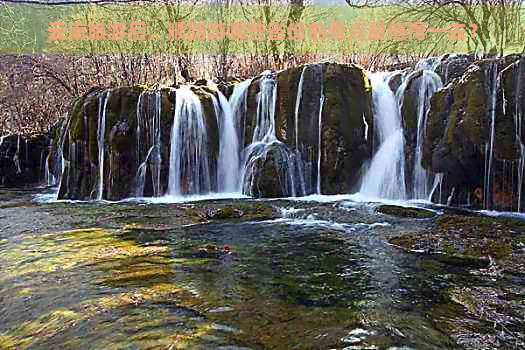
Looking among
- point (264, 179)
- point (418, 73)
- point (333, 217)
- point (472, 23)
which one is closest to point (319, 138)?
point (264, 179)

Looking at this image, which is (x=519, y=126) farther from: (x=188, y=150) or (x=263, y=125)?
(x=188, y=150)

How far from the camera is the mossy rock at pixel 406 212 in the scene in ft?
29.0

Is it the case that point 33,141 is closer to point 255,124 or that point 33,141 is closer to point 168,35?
point 168,35

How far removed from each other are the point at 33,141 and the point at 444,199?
1502cm

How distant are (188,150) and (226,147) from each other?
1049 millimetres

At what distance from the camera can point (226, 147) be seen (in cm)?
1403

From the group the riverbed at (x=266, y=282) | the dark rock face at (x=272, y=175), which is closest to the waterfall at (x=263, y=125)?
the dark rock face at (x=272, y=175)

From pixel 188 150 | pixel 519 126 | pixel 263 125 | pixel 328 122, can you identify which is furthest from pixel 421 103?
pixel 188 150

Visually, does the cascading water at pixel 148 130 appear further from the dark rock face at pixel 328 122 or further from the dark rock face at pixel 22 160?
the dark rock face at pixel 22 160

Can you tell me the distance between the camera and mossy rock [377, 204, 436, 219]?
8.84 meters

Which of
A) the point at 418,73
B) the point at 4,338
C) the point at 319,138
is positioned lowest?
the point at 4,338

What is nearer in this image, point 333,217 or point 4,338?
point 4,338

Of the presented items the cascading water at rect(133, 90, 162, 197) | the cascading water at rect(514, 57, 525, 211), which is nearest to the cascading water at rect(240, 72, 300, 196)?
the cascading water at rect(133, 90, 162, 197)

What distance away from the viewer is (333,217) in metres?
8.96
